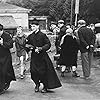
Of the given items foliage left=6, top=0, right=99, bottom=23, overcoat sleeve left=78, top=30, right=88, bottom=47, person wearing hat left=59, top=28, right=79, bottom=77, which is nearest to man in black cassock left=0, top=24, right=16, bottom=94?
person wearing hat left=59, top=28, right=79, bottom=77

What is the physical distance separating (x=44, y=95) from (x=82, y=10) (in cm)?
2480

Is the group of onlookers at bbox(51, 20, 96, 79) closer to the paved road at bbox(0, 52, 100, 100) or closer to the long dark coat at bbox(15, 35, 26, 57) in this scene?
the paved road at bbox(0, 52, 100, 100)

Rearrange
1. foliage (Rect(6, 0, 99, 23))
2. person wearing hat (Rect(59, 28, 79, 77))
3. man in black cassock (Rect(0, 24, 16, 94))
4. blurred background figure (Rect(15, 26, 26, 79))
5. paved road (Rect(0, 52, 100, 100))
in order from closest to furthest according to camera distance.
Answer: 1. paved road (Rect(0, 52, 100, 100))
2. man in black cassock (Rect(0, 24, 16, 94))
3. person wearing hat (Rect(59, 28, 79, 77))
4. blurred background figure (Rect(15, 26, 26, 79))
5. foliage (Rect(6, 0, 99, 23))

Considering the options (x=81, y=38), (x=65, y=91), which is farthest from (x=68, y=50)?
(x=65, y=91)

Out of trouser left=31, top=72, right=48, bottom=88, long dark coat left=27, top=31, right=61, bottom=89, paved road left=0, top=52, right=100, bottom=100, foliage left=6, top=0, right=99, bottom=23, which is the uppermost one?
foliage left=6, top=0, right=99, bottom=23

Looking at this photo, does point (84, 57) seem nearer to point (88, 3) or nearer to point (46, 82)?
point (46, 82)

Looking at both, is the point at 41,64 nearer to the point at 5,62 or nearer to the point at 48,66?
the point at 48,66

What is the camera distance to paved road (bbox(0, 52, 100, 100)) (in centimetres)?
755

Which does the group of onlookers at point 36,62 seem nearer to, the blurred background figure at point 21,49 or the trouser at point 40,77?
the trouser at point 40,77

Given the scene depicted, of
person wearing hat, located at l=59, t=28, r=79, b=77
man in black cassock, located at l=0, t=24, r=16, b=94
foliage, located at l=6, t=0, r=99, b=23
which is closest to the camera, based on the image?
man in black cassock, located at l=0, t=24, r=16, b=94

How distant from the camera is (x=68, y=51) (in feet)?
32.2

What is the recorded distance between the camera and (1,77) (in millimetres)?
7680

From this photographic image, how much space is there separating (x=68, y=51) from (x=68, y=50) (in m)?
0.04

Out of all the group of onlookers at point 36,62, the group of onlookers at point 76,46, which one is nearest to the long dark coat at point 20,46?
the group of onlookers at point 76,46
